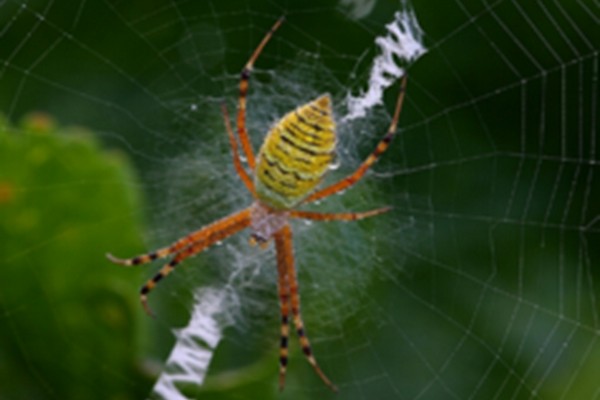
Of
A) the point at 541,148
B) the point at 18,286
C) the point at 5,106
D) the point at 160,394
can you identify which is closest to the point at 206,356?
the point at 160,394

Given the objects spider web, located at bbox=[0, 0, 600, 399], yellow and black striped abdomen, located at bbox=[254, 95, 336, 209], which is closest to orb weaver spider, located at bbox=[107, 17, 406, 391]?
yellow and black striped abdomen, located at bbox=[254, 95, 336, 209]

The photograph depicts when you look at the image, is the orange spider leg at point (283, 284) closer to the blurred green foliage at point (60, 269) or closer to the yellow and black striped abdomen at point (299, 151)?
the yellow and black striped abdomen at point (299, 151)

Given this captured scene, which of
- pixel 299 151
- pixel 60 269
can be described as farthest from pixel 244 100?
pixel 60 269

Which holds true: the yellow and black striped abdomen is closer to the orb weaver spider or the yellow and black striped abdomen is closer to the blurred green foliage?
the orb weaver spider

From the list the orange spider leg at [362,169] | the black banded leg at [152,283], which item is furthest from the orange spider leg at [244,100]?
the black banded leg at [152,283]

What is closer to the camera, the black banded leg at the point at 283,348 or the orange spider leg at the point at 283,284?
the black banded leg at the point at 283,348

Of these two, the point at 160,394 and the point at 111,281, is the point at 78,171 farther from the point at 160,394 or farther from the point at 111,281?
the point at 160,394

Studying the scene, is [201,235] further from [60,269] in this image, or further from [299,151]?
[60,269]
